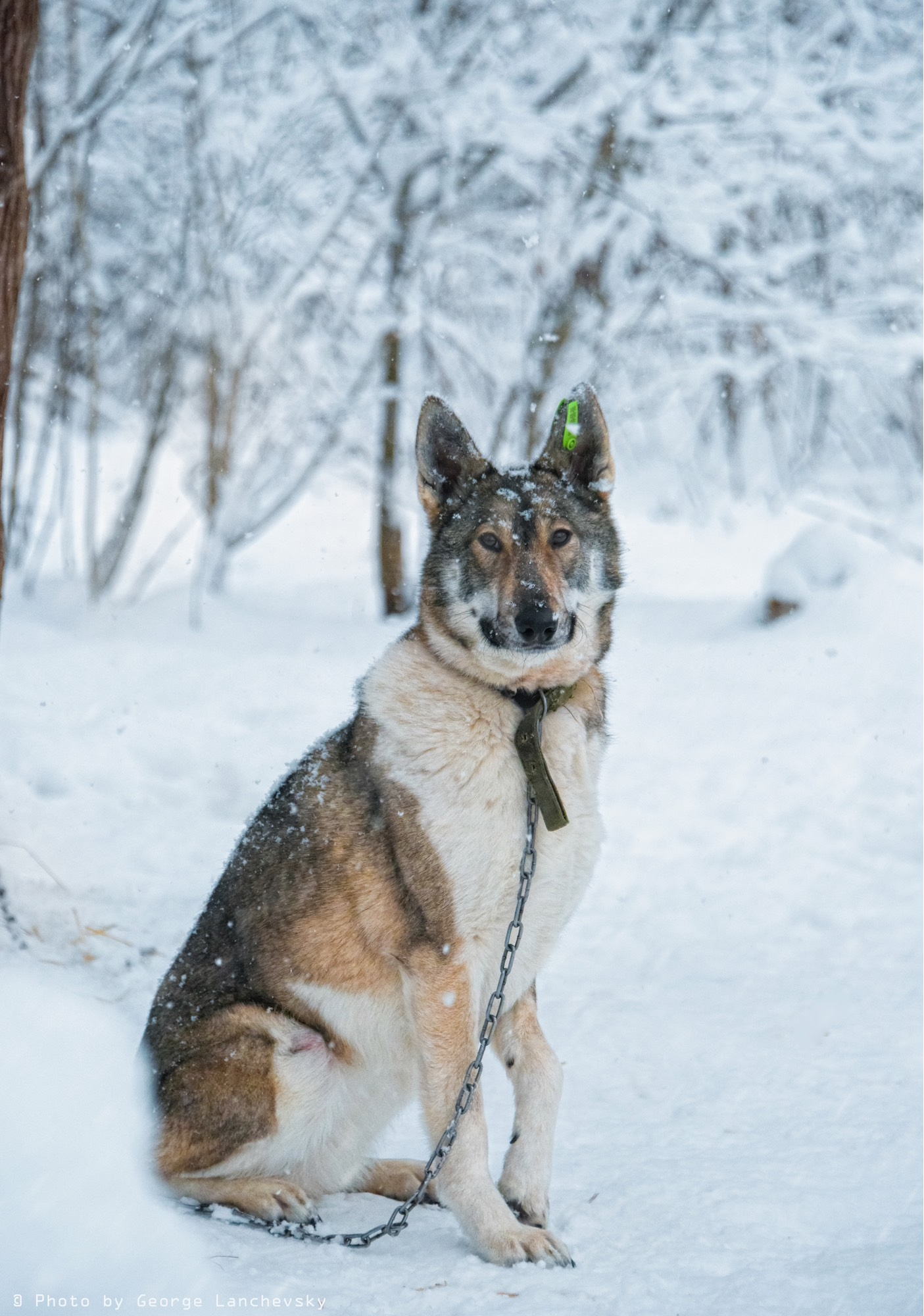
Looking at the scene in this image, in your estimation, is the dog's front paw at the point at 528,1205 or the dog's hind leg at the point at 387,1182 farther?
the dog's hind leg at the point at 387,1182

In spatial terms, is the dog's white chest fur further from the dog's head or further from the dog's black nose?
the dog's black nose

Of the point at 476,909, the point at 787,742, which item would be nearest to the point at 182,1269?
the point at 476,909

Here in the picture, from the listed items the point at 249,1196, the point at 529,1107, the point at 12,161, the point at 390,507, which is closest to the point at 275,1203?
the point at 249,1196

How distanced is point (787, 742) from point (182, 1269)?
19.3ft

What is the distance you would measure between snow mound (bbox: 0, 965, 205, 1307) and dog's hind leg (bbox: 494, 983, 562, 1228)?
2.99ft

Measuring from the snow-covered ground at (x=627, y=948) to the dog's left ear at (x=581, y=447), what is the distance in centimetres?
211

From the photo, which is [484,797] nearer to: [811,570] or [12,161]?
[12,161]

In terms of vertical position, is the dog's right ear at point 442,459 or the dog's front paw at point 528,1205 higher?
the dog's right ear at point 442,459

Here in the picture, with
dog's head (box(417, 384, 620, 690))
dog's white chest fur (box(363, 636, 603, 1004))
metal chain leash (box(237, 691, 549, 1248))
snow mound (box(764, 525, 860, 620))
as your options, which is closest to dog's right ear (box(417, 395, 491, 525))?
dog's head (box(417, 384, 620, 690))

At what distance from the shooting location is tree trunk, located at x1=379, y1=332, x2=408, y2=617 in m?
9.95

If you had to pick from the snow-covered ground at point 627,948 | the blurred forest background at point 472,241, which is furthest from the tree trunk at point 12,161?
the blurred forest background at point 472,241

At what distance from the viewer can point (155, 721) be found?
22.5 ft

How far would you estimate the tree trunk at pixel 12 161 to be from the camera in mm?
3871

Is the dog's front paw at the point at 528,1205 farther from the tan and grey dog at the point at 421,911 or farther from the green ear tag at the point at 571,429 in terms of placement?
the green ear tag at the point at 571,429
